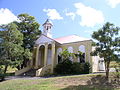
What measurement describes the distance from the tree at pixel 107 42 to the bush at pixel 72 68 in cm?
657

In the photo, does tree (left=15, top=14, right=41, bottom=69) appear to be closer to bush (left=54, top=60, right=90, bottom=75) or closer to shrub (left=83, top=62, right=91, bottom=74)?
bush (left=54, top=60, right=90, bottom=75)

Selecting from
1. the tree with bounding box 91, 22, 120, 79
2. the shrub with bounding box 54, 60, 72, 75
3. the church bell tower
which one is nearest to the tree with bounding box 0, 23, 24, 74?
the shrub with bounding box 54, 60, 72, 75

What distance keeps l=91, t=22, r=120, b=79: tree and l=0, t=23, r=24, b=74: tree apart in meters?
12.9

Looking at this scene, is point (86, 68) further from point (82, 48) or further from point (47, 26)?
point (47, 26)

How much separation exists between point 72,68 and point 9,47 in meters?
10.8

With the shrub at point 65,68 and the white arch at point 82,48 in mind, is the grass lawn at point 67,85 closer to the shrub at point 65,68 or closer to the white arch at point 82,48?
the shrub at point 65,68

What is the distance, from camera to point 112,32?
39.2 feet

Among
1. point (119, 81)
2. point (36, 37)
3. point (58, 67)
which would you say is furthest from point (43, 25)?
point (119, 81)

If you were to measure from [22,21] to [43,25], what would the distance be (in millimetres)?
5041

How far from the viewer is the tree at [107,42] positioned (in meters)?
11.6

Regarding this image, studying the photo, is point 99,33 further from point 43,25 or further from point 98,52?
point 43,25

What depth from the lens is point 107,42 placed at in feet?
39.2

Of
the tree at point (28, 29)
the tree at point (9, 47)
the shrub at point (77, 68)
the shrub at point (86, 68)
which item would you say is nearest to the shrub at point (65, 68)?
the shrub at point (77, 68)

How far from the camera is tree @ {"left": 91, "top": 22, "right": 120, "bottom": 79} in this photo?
11.6m
